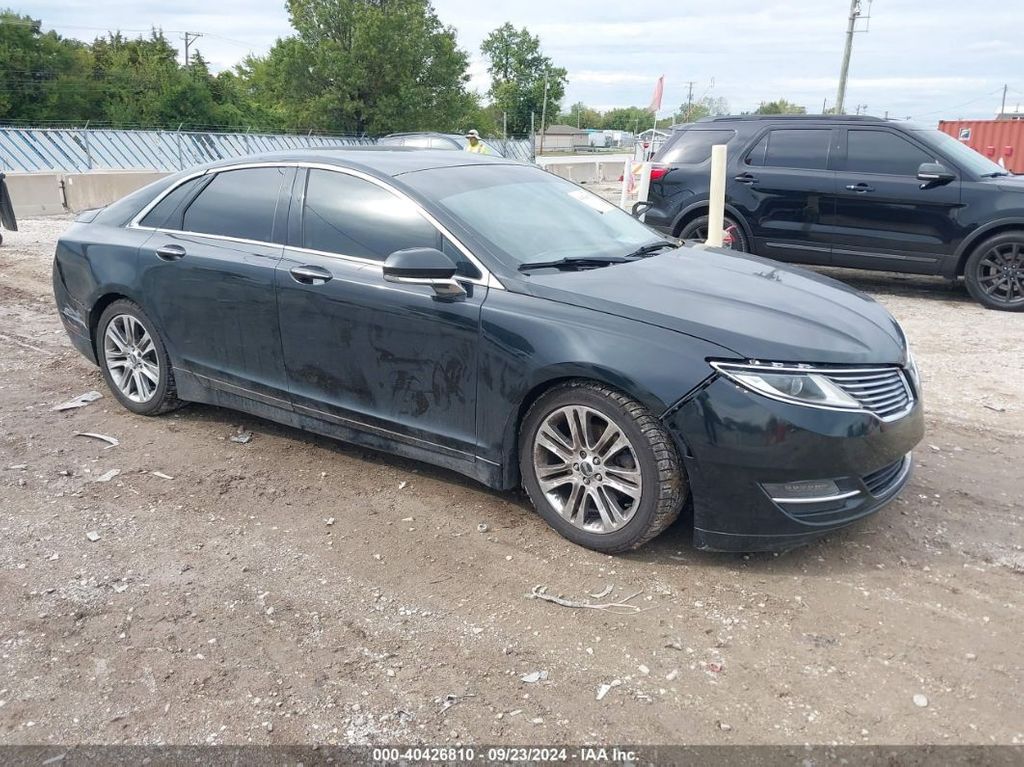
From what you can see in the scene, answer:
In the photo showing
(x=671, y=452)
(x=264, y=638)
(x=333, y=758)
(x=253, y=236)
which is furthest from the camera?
(x=253, y=236)

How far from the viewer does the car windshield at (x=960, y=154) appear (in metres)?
8.64

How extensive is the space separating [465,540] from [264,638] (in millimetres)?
1045

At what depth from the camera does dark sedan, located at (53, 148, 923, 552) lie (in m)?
3.32

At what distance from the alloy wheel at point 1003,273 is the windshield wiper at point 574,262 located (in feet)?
19.9

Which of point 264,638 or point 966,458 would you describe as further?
point 966,458

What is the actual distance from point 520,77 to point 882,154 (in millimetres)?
94578

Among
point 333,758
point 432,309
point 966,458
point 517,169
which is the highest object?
point 517,169

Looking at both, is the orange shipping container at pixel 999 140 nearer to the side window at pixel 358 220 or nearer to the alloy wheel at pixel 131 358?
the side window at pixel 358 220

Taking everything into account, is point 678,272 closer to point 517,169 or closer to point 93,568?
point 517,169

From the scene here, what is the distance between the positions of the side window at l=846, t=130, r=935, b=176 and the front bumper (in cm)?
640

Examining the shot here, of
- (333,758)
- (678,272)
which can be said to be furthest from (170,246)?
(333,758)

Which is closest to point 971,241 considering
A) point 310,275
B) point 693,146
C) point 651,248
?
point 693,146

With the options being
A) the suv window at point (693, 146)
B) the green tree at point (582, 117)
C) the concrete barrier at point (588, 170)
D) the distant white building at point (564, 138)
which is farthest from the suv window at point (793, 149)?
the green tree at point (582, 117)

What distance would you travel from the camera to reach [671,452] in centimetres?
340
